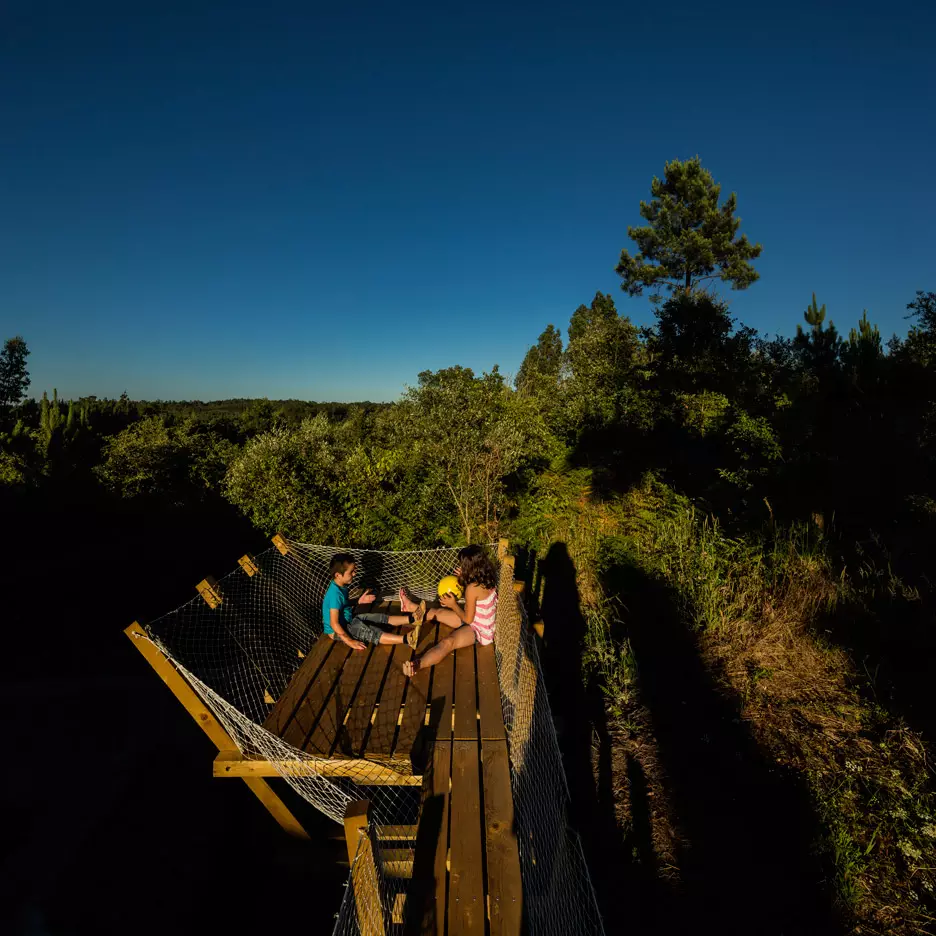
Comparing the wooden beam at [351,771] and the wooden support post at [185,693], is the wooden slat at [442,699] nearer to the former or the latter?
the wooden beam at [351,771]

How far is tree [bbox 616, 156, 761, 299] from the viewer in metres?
16.9

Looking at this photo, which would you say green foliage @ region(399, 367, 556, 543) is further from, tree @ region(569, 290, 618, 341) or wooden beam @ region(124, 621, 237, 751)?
tree @ region(569, 290, 618, 341)

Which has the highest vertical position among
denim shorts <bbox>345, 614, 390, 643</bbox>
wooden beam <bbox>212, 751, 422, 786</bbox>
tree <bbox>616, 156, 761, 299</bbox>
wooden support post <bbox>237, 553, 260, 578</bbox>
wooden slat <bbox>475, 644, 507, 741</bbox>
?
tree <bbox>616, 156, 761, 299</bbox>

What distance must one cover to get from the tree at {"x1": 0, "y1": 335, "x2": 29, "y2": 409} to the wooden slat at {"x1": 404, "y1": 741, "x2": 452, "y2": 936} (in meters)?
22.5

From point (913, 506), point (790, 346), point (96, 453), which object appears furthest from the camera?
point (96, 453)

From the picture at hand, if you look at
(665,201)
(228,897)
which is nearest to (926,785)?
(228,897)

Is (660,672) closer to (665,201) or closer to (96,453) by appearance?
(96,453)

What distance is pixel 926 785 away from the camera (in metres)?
2.80

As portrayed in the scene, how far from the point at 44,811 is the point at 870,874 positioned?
558cm

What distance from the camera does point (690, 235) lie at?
56.2 feet

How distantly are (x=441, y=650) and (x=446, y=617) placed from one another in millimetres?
571

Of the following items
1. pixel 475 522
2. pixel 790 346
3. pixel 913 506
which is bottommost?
pixel 475 522

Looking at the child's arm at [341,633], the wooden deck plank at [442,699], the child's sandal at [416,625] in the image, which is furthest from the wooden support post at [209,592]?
the wooden deck plank at [442,699]

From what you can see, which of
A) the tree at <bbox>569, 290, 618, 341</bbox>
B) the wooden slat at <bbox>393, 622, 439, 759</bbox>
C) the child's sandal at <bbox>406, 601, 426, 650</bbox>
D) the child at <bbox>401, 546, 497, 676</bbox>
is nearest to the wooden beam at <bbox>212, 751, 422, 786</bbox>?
the wooden slat at <bbox>393, 622, 439, 759</bbox>
